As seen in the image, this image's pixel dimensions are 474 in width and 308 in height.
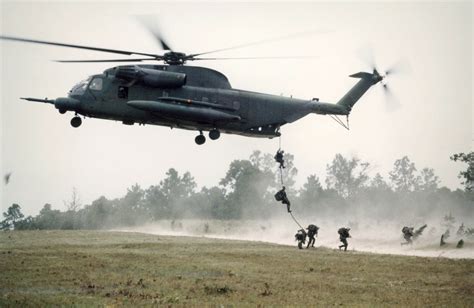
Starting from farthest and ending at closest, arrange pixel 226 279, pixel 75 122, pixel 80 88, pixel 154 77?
pixel 80 88
pixel 75 122
pixel 154 77
pixel 226 279

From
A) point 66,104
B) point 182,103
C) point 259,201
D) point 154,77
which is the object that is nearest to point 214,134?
point 182,103

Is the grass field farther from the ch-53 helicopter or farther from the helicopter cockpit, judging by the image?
the helicopter cockpit

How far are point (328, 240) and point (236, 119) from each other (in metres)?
30.5

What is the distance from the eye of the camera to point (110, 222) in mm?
94938

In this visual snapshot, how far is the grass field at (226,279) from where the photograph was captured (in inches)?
573

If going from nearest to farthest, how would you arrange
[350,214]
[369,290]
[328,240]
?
[369,290]
[328,240]
[350,214]

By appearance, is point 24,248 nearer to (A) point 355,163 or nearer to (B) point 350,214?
(B) point 350,214

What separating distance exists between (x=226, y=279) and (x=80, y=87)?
1058cm

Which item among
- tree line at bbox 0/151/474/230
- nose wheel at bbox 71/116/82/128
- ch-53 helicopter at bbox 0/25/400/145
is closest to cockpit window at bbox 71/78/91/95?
ch-53 helicopter at bbox 0/25/400/145

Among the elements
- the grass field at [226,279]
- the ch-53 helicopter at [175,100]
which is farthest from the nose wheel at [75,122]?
the grass field at [226,279]

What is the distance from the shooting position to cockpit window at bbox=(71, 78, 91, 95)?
70.3 ft

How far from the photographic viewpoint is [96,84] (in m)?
21.3

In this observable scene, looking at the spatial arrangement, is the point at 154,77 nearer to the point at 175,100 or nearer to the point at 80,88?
the point at 175,100

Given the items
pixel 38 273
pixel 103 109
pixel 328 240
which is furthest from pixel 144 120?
pixel 328 240
